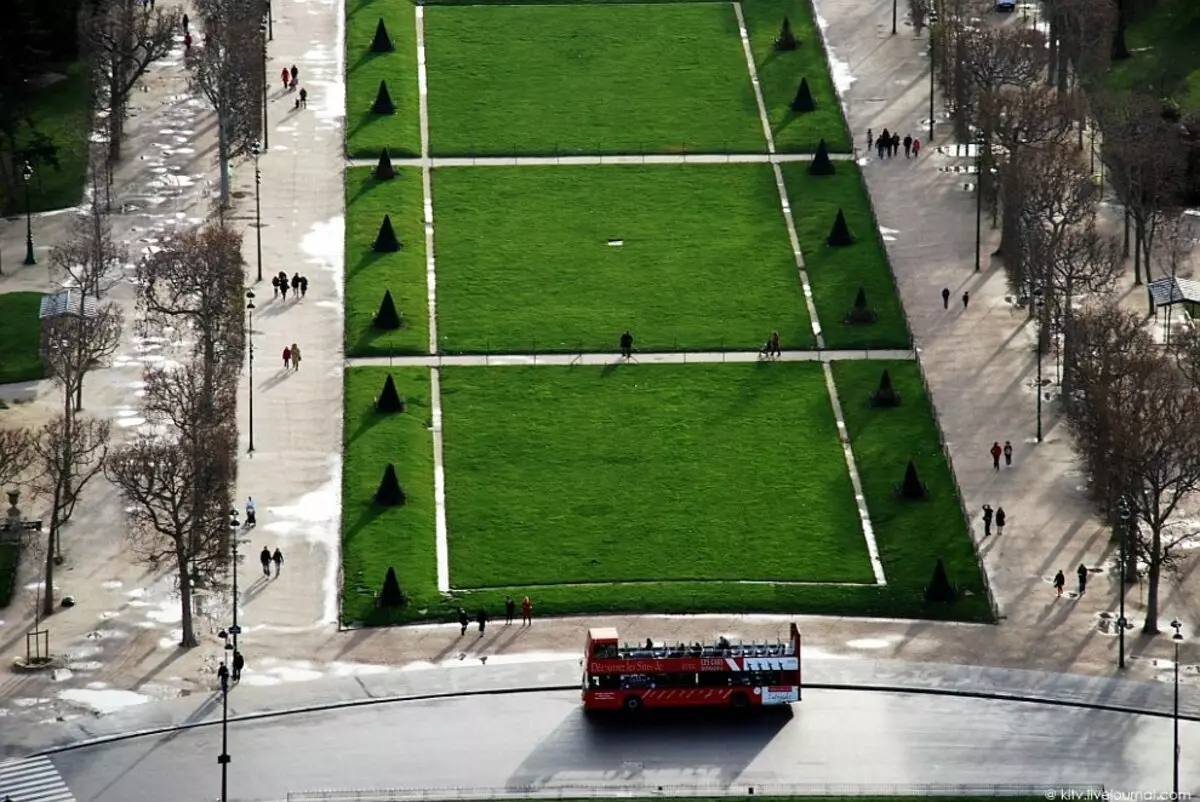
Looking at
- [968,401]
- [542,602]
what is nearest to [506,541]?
[542,602]

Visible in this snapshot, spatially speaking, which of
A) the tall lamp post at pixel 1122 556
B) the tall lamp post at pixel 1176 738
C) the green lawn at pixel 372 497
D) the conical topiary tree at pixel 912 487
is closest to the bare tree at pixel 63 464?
the green lawn at pixel 372 497

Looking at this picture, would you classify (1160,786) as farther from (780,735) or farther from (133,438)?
(133,438)

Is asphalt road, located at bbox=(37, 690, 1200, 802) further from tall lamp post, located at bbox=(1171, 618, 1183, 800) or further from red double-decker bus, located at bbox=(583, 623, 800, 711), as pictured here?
red double-decker bus, located at bbox=(583, 623, 800, 711)

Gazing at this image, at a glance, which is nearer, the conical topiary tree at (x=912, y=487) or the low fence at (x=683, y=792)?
the low fence at (x=683, y=792)

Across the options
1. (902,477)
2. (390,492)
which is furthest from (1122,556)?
(390,492)

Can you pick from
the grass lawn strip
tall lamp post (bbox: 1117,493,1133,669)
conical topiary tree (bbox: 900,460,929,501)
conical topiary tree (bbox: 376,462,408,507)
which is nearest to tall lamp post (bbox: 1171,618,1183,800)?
tall lamp post (bbox: 1117,493,1133,669)

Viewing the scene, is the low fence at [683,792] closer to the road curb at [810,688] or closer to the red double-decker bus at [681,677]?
the red double-decker bus at [681,677]
